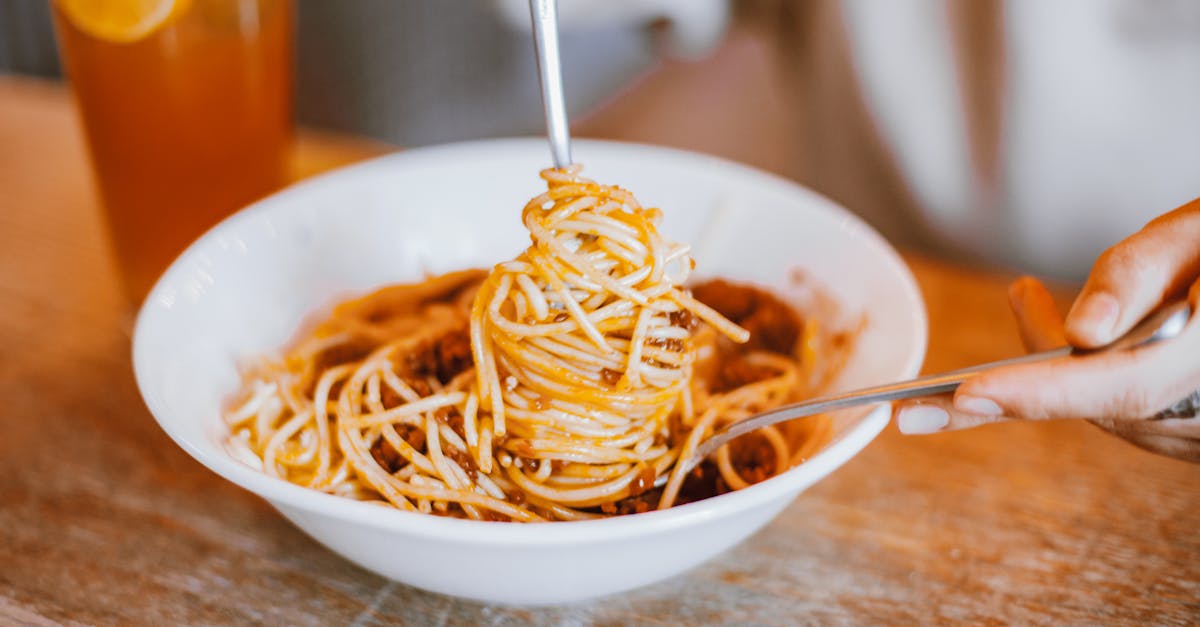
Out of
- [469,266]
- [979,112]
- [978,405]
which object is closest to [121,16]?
[469,266]

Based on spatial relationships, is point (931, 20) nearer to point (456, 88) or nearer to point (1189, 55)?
point (1189, 55)

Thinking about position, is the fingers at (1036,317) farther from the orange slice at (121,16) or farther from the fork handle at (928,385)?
the orange slice at (121,16)

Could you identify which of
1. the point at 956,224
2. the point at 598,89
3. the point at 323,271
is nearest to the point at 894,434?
the point at 323,271

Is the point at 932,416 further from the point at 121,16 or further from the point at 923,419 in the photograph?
the point at 121,16

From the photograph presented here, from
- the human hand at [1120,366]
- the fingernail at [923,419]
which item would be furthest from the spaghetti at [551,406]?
the human hand at [1120,366]

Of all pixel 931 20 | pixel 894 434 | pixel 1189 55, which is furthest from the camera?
pixel 931 20

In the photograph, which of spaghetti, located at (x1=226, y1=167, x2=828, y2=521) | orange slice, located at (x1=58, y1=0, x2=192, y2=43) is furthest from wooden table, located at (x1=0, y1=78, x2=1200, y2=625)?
orange slice, located at (x1=58, y1=0, x2=192, y2=43)

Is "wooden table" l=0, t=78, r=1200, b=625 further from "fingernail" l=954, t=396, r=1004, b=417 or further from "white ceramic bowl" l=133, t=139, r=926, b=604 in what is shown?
"fingernail" l=954, t=396, r=1004, b=417
